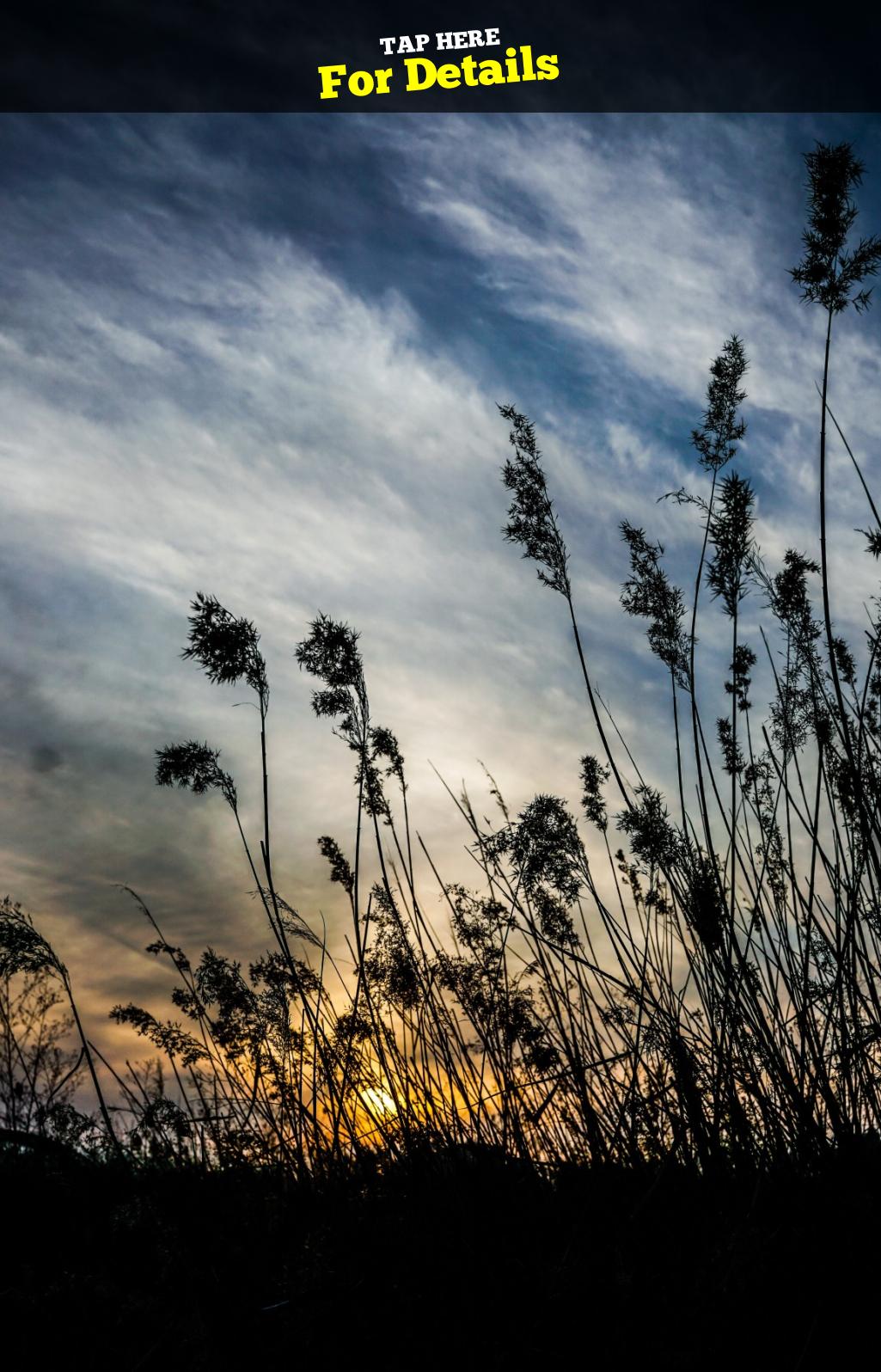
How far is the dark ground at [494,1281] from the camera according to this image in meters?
1.55

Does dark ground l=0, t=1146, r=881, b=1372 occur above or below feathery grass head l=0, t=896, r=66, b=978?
below

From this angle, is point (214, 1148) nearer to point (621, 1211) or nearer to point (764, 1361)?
point (621, 1211)

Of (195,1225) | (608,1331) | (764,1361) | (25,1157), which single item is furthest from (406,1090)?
(25,1157)

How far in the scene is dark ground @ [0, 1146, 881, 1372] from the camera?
1.55m

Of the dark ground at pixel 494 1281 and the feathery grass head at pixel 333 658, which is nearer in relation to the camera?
the dark ground at pixel 494 1281

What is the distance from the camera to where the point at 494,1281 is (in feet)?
5.97

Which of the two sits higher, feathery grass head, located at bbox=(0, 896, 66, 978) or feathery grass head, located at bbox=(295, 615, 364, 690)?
feathery grass head, located at bbox=(295, 615, 364, 690)

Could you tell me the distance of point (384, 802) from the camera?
138 inches

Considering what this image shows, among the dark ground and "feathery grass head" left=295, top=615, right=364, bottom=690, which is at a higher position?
"feathery grass head" left=295, top=615, right=364, bottom=690

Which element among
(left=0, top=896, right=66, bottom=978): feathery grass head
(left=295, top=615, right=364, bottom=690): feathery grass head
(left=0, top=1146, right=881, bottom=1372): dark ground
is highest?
(left=295, top=615, right=364, bottom=690): feathery grass head

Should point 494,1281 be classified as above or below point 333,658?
below

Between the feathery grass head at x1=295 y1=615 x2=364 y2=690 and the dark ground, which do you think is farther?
the feathery grass head at x1=295 y1=615 x2=364 y2=690

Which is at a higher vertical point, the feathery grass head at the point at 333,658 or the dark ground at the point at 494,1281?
the feathery grass head at the point at 333,658

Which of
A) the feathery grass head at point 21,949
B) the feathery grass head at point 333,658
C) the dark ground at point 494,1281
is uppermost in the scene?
the feathery grass head at point 333,658
